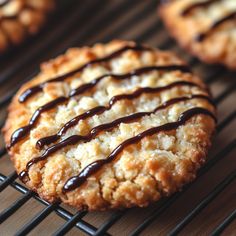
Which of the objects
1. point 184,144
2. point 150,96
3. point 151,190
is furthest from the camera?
point 150,96

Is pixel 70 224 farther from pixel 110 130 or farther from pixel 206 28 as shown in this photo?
pixel 206 28

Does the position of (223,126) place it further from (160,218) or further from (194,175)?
(160,218)

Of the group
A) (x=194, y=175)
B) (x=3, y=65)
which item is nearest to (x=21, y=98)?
(x=3, y=65)

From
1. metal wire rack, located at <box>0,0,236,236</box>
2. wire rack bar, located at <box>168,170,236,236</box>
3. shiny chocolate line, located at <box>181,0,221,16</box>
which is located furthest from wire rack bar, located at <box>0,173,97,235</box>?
shiny chocolate line, located at <box>181,0,221,16</box>

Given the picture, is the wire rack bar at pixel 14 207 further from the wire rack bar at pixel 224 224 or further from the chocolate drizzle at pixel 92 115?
the wire rack bar at pixel 224 224

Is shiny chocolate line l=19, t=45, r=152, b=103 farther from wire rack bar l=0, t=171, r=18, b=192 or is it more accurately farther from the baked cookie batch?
wire rack bar l=0, t=171, r=18, b=192

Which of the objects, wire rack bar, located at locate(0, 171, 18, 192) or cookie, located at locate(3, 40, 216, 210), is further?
wire rack bar, located at locate(0, 171, 18, 192)

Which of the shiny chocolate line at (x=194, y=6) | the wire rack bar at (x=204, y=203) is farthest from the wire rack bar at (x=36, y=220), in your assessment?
the shiny chocolate line at (x=194, y=6)
